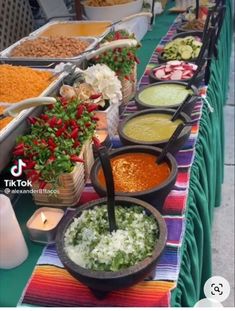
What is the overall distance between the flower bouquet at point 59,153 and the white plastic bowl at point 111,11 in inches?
50.1

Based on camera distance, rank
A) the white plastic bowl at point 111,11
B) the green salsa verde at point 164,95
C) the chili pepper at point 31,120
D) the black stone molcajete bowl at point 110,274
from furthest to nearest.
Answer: the white plastic bowl at point 111,11 < the green salsa verde at point 164,95 < the chili pepper at point 31,120 < the black stone molcajete bowl at point 110,274

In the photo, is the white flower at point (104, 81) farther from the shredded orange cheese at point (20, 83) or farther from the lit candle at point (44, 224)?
the lit candle at point (44, 224)

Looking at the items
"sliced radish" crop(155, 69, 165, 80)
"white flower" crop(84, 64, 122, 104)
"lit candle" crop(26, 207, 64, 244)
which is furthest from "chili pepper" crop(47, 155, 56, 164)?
"sliced radish" crop(155, 69, 165, 80)

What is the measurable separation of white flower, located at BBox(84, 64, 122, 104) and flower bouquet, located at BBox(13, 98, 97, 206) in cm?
18

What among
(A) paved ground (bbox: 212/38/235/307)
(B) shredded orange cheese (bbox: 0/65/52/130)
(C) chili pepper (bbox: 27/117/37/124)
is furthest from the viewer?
(A) paved ground (bbox: 212/38/235/307)

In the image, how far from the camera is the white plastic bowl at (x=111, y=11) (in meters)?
2.10

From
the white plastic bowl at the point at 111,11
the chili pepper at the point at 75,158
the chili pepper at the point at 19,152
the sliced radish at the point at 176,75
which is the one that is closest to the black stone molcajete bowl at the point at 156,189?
the chili pepper at the point at 75,158

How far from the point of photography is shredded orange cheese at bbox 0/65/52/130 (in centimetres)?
110

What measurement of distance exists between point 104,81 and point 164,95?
0.25 meters

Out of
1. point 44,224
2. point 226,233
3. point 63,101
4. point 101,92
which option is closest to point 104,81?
point 101,92

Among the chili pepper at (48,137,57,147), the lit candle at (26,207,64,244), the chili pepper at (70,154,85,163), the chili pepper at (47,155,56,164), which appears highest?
the chili pepper at (48,137,57,147)

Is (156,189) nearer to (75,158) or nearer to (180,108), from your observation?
(75,158)

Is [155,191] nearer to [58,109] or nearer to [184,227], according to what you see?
[184,227]

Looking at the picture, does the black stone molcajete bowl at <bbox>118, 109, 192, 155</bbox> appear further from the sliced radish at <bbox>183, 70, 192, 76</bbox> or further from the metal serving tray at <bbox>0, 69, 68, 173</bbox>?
the sliced radish at <bbox>183, 70, 192, 76</bbox>
